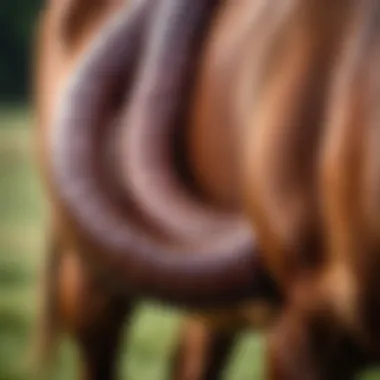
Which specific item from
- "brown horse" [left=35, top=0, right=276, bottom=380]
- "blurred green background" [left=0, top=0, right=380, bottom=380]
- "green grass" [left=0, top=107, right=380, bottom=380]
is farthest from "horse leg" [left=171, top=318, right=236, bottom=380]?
"blurred green background" [left=0, top=0, right=380, bottom=380]

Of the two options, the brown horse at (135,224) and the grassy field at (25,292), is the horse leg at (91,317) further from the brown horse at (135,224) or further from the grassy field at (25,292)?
the grassy field at (25,292)

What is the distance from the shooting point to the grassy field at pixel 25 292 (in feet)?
4.38

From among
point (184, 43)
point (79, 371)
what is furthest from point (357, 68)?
point (79, 371)

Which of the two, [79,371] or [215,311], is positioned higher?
[215,311]

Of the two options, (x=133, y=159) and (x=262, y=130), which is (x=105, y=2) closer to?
(x=133, y=159)

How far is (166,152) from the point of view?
0.77 metres

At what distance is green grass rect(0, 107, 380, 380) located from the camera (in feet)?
4.37

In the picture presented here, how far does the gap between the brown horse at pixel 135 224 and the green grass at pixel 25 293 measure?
205 mm

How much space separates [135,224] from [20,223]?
0.90 meters

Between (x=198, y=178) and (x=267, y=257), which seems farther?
(x=198, y=178)

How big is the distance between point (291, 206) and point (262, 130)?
0.05 m

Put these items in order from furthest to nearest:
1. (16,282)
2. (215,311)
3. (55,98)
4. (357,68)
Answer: (16,282), (55,98), (215,311), (357,68)

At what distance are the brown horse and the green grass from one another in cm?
21

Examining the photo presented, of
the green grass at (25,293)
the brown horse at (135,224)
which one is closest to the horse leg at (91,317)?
the brown horse at (135,224)
